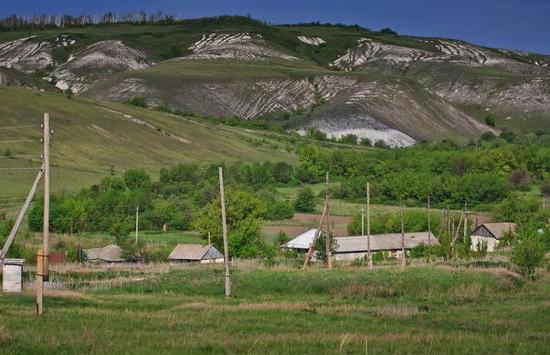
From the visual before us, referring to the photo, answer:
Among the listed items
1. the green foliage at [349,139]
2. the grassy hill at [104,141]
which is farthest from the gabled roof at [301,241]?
the green foliage at [349,139]

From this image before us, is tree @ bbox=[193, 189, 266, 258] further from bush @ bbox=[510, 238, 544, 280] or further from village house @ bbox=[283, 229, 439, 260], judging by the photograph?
bush @ bbox=[510, 238, 544, 280]

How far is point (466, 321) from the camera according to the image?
104 ft

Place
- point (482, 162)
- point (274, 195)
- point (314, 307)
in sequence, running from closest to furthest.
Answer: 1. point (314, 307)
2. point (274, 195)
3. point (482, 162)

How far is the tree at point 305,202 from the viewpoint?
104062mm

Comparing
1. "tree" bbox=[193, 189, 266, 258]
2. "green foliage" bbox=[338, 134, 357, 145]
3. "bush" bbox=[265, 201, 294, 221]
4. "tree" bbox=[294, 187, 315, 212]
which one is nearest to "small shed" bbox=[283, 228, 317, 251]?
"tree" bbox=[193, 189, 266, 258]

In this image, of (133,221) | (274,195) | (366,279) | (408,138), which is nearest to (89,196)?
(133,221)

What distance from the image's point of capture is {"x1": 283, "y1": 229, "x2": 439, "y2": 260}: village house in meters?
79.0

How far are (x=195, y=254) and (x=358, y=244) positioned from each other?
15.4 meters

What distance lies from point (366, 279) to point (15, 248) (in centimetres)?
2564

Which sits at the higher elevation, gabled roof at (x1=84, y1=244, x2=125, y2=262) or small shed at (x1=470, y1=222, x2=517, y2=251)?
small shed at (x1=470, y1=222, x2=517, y2=251)

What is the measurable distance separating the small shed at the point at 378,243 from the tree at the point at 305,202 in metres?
18.0

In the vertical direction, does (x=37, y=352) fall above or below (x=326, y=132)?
below

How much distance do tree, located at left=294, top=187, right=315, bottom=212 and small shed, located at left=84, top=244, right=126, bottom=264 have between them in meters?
34.7

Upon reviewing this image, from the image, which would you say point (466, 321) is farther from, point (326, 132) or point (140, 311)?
point (326, 132)
